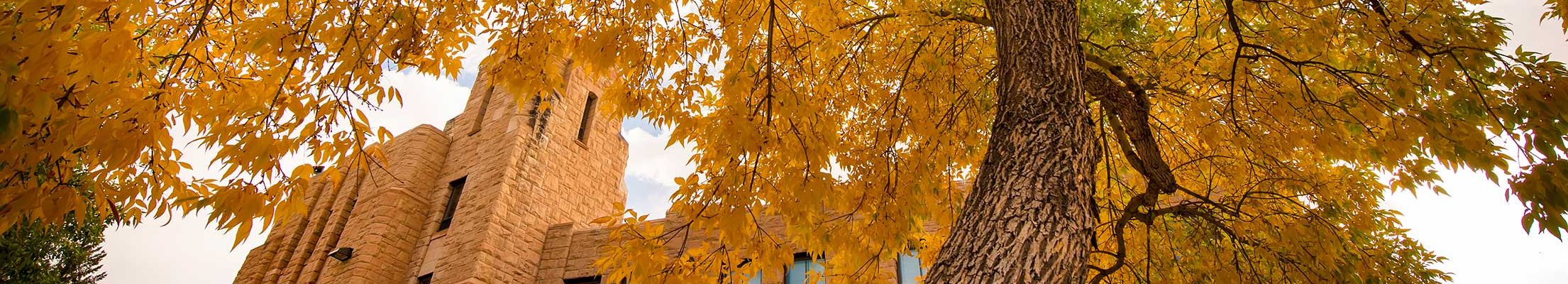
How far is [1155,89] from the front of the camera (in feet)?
20.1

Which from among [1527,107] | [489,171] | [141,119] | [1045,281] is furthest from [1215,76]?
[489,171]

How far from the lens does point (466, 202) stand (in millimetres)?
11969

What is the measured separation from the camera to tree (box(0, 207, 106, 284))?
10.9 metres

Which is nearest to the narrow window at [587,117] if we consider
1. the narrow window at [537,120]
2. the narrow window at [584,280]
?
the narrow window at [537,120]

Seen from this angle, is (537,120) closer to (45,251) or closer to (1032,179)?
(45,251)

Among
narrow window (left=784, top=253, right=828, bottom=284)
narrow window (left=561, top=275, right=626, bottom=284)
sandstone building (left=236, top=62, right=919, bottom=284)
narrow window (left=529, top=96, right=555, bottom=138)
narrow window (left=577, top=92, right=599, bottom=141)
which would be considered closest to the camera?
narrow window (left=784, top=253, right=828, bottom=284)

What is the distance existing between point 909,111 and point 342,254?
9.42 m

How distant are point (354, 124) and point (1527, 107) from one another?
4.74 meters

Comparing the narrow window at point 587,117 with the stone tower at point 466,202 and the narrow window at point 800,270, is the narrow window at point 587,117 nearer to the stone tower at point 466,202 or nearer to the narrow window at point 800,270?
the stone tower at point 466,202

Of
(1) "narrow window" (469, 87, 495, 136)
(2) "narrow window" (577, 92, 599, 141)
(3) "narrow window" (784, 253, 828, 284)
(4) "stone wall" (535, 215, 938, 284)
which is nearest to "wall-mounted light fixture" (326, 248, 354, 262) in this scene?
(4) "stone wall" (535, 215, 938, 284)

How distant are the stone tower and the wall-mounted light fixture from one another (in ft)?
0.08

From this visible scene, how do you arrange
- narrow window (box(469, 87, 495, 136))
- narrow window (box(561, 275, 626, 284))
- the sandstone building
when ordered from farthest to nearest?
narrow window (box(469, 87, 495, 136))
narrow window (box(561, 275, 626, 284))
the sandstone building

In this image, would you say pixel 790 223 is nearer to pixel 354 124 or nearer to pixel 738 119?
pixel 738 119

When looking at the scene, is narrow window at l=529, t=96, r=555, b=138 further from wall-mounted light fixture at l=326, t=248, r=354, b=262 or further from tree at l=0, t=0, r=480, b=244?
tree at l=0, t=0, r=480, b=244
